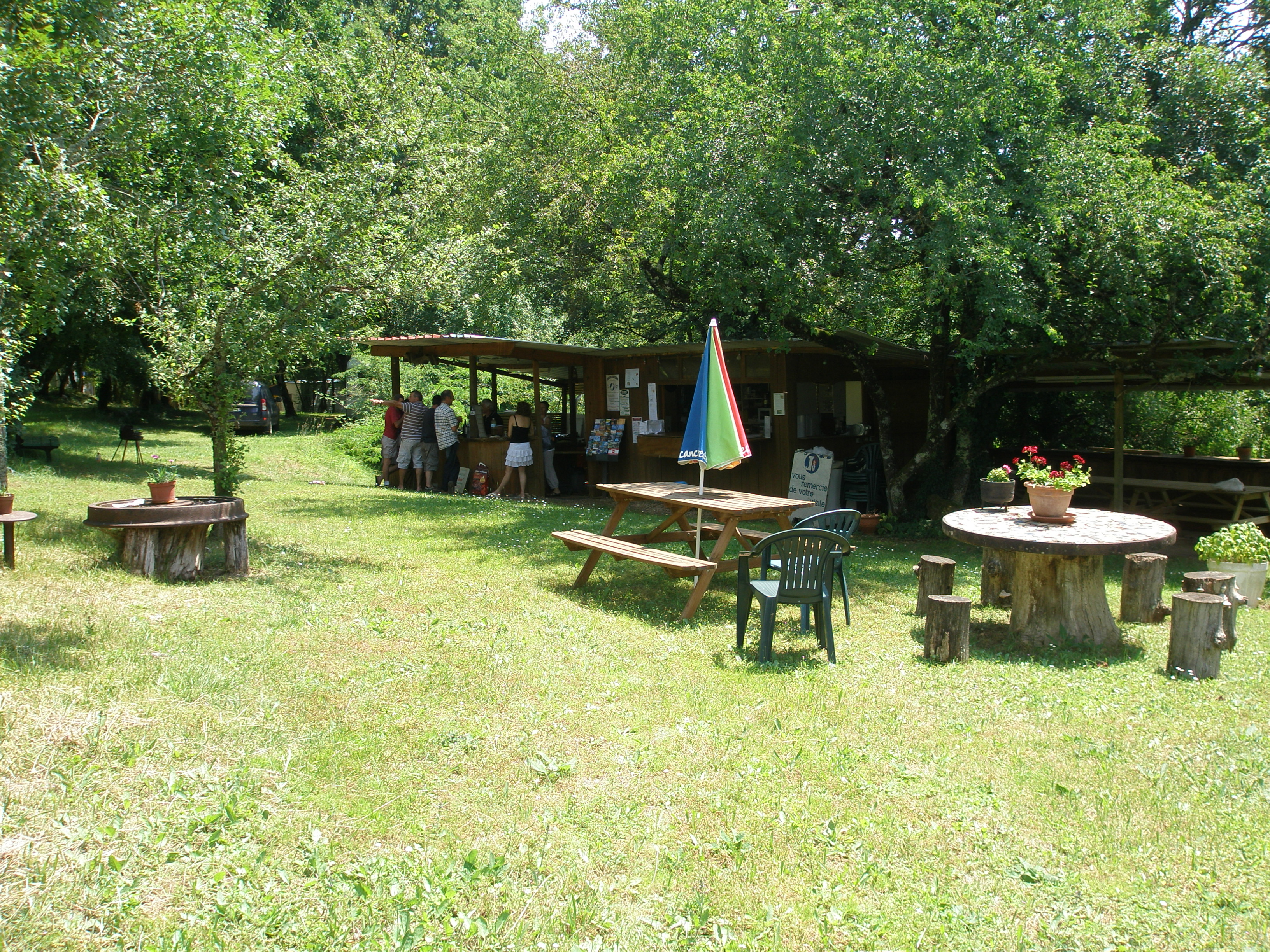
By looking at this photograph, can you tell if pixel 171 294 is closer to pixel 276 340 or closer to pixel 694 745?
pixel 276 340

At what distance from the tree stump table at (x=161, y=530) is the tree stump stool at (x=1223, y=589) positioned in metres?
7.24

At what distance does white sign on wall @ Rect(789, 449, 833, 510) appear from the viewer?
13297mm

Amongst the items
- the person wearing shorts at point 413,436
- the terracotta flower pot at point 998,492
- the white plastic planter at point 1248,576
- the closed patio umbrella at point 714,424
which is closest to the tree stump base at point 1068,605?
the terracotta flower pot at point 998,492

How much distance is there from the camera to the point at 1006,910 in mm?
3070

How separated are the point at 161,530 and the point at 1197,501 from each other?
13897mm

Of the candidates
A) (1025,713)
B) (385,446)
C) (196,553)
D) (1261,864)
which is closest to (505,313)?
(385,446)

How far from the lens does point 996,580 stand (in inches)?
309

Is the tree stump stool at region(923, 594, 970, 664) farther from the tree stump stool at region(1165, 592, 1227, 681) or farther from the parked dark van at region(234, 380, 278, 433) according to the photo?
the parked dark van at region(234, 380, 278, 433)

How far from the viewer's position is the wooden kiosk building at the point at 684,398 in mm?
13992

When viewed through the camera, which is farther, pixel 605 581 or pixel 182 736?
pixel 605 581

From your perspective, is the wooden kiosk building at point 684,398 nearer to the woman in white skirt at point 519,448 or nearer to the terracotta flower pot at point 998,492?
the woman in white skirt at point 519,448

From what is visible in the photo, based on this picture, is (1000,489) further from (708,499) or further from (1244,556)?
(708,499)

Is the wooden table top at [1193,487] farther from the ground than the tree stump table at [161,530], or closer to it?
farther from the ground

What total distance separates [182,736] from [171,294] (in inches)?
209
